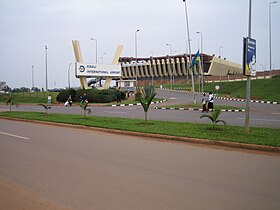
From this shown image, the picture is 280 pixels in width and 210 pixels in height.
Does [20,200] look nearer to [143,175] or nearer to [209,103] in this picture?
[143,175]

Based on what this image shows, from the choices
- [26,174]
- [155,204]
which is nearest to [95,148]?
[26,174]

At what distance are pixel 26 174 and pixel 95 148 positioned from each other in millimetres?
2956

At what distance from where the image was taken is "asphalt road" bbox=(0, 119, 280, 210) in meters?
4.66

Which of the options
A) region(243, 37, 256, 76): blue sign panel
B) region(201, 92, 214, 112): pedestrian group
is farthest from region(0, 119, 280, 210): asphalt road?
region(201, 92, 214, 112): pedestrian group

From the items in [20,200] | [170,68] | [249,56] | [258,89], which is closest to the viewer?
[20,200]

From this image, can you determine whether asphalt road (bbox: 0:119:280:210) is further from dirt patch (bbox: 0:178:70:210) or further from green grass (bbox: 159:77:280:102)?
green grass (bbox: 159:77:280:102)

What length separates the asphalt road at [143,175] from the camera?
4.66 metres

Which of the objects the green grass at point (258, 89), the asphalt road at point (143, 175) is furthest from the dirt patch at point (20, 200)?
the green grass at point (258, 89)

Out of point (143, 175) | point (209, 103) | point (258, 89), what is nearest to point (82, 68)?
point (209, 103)

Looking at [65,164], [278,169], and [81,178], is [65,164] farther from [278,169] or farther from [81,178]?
[278,169]

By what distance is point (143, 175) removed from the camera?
6.08m

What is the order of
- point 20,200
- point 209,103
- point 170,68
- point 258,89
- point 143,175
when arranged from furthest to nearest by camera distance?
point 170,68, point 258,89, point 209,103, point 143,175, point 20,200

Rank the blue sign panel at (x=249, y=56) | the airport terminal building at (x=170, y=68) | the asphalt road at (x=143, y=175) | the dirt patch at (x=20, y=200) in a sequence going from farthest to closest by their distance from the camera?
the airport terminal building at (x=170, y=68), the blue sign panel at (x=249, y=56), the asphalt road at (x=143, y=175), the dirt patch at (x=20, y=200)

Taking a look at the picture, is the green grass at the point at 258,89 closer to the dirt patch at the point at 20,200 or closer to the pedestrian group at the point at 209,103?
the pedestrian group at the point at 209,103
